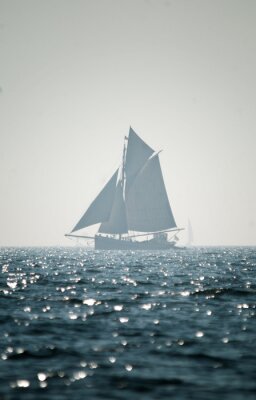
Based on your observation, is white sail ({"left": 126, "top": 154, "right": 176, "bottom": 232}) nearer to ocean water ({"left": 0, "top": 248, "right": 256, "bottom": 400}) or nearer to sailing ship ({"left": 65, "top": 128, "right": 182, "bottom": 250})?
sailing ship ({"left": 65, "top": 128, "right": 182, "bottom": 250})

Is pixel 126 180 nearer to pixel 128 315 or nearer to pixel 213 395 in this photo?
pixel 128 315

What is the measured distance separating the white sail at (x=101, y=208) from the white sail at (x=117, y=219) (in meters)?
2.75

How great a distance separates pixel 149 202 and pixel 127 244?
56.9 ft

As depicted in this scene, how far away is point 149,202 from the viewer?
144 metres

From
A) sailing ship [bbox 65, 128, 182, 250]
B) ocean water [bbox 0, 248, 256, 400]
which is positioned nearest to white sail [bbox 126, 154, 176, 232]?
sailing ship [bbox 65, 128, 182, 250]

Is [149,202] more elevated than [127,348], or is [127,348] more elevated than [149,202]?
[149,202]

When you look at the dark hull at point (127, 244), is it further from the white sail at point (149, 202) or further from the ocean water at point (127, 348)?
the ocean water at point (127, 348)

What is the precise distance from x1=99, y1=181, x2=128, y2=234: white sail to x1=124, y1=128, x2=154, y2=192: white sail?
4819mm

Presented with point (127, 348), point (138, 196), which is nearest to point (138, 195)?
point (138, 196)

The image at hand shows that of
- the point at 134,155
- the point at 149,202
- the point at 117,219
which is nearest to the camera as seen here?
the point at 117,219

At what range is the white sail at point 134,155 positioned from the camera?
14750cm

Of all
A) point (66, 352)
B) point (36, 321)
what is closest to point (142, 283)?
point (36, 321)

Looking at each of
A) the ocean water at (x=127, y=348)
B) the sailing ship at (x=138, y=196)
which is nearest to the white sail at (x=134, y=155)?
the sailing ship at (x=138, y=196)

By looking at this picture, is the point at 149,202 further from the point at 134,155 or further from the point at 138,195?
the point at 134,155
